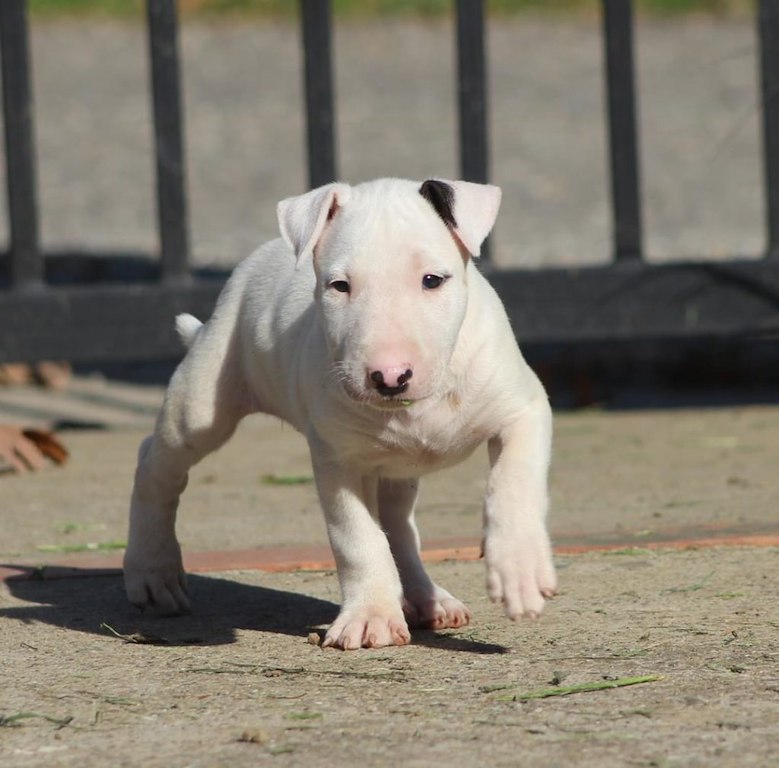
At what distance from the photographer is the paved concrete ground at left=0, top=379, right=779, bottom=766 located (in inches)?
110

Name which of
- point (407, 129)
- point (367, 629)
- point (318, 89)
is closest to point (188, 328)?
point (367, 629)

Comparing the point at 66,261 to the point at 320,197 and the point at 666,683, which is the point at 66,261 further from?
the point at 666,683

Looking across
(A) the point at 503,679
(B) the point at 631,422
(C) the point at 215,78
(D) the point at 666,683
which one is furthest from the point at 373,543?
(C) the point at 215,78

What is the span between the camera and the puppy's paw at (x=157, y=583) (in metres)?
4.18

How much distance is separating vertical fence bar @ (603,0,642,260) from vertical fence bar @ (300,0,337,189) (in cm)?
119

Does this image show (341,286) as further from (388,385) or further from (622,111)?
(622,111)

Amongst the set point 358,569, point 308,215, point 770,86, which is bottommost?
point 358,569

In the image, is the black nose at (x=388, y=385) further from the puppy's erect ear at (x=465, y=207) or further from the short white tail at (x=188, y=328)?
the short white tail at (x=188, y=328)

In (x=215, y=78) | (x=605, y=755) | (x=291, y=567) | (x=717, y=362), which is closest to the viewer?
(x=605, y=755)

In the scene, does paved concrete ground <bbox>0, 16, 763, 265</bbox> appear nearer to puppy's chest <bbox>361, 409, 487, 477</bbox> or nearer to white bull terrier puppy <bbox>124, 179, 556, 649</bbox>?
white bull terrier puppy <bbox>124, 179, 556, 649</bbox>

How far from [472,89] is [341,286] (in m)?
3.68

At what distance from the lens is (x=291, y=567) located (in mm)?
4527

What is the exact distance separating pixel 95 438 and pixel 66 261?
345 cm

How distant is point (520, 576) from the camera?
3387 mm
